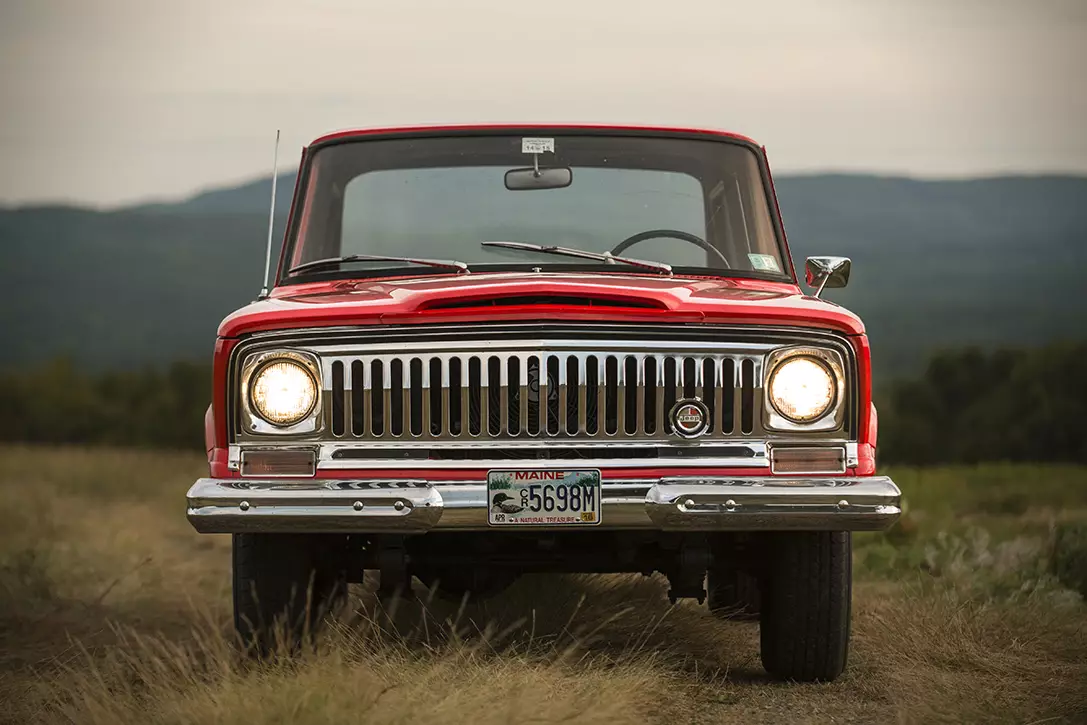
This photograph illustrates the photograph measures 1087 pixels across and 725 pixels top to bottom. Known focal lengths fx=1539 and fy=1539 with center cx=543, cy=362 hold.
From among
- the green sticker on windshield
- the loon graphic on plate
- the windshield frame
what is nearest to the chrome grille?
the loon graphic on plate

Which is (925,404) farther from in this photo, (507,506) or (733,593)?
(507,506)

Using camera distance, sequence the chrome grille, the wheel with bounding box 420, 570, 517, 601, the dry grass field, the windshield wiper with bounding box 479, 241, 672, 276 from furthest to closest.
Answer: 1. the windshield wiper with bounding box 479, 241, 672, 276
2. the wheel with bounding box 420, 570, 517, 601
3. the chrome grille
4. the dry grass field

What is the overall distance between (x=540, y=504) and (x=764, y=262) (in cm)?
189

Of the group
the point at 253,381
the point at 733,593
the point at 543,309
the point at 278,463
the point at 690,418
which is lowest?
the point at 733,593

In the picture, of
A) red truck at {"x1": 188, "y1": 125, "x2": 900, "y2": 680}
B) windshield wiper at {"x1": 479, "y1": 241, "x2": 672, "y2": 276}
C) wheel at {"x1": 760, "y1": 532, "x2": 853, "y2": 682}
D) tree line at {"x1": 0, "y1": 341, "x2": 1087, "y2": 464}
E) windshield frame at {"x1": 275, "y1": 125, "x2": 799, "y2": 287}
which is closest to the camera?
red truck at {"x1": 188, "y1": 125, "x2": 900, "y2": 680}

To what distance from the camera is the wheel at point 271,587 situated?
5.07m

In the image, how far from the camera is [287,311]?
4777mm

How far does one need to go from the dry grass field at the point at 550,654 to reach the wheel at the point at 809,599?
139 mm

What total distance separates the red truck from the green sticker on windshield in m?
0.65

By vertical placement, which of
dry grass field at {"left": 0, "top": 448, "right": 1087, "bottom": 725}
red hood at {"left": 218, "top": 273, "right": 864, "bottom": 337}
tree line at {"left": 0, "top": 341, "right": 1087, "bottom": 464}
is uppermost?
red hood at {"left": 218, "top": 273, "right": 864, "bottom": 337}

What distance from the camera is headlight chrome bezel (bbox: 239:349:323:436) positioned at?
15.6 ft

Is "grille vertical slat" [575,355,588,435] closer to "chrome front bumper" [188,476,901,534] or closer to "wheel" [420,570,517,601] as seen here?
"chrome front bumper" [188,476,901,534]

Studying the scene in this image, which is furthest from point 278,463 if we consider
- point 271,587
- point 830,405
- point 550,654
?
point 830,405

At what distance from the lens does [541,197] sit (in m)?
6.21
